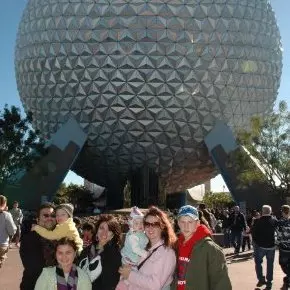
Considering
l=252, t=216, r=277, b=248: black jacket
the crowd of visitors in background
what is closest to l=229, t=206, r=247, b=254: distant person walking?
l=252, t=216, r=277, b=248: black jacket

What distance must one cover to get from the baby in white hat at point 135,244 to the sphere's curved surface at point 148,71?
20.4 metres

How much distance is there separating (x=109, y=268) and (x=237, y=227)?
12657mm

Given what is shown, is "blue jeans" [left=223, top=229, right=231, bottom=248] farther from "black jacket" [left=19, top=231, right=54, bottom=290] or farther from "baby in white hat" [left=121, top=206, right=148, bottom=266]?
"baby in white hat" [left=121, top=206, right=148, bottom=266]

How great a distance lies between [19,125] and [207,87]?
10122 millimetres

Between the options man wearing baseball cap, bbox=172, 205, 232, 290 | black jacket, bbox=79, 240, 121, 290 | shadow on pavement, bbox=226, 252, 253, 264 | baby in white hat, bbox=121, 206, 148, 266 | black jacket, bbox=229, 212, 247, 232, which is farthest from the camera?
black jacket, bbox=229, 212, 247, 232

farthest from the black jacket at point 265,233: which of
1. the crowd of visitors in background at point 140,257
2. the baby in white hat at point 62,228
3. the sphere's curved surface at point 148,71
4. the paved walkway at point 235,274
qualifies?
the sphere's curved surface at point 148,71

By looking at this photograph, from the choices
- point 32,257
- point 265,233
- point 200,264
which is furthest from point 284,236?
point 200,264

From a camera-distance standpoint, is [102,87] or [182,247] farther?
[102,87]

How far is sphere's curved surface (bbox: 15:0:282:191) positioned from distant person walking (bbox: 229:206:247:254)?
9216 millimetres

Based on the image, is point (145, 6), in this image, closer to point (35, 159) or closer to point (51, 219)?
point (35, 159)

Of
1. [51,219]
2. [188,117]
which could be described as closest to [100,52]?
[188,117]

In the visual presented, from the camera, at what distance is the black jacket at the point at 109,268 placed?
17.9ft

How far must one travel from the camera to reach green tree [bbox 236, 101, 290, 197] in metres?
27.6

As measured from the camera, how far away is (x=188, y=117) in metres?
26.5
